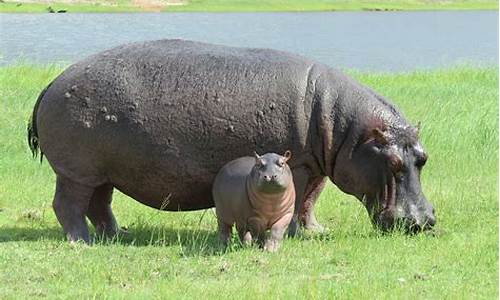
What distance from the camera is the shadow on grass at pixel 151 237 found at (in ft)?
22.8

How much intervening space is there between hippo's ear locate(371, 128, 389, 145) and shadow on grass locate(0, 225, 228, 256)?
53.0 inches

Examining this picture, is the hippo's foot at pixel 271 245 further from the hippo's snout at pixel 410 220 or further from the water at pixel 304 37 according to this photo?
the water at pixel 304 37

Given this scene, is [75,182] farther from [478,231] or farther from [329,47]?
[329,47]

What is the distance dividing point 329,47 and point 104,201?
894 inches

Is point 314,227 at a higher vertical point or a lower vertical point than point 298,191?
lower

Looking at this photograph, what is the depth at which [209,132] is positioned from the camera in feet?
24.2

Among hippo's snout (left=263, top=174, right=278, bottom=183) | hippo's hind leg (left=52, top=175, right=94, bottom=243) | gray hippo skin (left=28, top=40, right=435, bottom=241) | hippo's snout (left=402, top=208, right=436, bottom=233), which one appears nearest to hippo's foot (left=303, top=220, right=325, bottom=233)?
gray hippo skin (left=28, top=40, right=435, bottom=241)

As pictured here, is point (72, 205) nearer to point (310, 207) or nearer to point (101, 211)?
point (101, 211)

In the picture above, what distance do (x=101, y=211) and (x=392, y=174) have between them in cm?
→ 225

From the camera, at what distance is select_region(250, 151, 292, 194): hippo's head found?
21.5ft

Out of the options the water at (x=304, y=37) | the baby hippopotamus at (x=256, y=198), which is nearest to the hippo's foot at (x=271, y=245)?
the baby hippopotamus at (x=256, y=198)

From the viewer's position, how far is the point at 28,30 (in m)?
34.0

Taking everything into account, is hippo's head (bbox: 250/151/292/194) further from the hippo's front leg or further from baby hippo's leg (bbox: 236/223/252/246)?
the hippo's front leg

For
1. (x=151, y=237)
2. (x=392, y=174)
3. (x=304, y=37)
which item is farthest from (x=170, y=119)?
(x=304, y=37)
